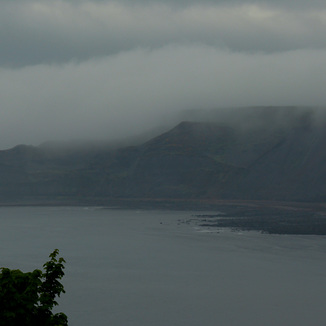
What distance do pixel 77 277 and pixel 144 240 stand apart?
47.0 m

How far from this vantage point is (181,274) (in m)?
82.2

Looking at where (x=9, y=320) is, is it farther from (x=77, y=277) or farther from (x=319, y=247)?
(x=319, y=247)

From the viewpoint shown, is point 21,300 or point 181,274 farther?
point 181,274

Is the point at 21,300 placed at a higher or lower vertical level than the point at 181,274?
higher

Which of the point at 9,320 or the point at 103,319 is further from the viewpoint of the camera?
the point at 103,319

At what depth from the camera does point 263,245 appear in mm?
111438

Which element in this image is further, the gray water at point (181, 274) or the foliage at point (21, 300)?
the gray water at point (181, 274)

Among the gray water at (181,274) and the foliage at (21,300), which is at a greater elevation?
the foliage at (21,300)

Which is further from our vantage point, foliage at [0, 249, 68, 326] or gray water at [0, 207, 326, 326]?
gray water at [0, 207, 326, 326]

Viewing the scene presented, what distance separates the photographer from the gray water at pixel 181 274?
58.0 meters

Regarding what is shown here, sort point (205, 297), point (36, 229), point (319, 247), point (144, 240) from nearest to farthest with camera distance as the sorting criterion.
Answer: point (205, 297) → point (319, 247) → point (144, 240) → point (36, 229)

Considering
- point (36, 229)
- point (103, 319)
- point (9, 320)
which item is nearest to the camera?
point (9, 320)

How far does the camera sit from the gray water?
190 ft

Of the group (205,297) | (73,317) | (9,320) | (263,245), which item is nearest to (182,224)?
(263,245)
